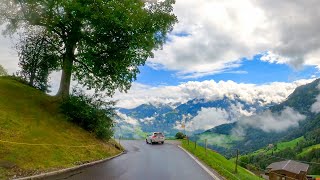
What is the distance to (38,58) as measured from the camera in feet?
120

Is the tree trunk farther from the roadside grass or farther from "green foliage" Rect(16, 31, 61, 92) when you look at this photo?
the roadside grass

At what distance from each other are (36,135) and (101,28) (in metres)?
10.5

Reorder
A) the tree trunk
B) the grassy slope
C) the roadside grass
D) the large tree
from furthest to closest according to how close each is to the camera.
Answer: the tree trunk
the large tree
the roadside grass
the grassy slope

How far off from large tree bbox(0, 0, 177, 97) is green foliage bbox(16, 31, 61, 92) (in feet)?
6.11

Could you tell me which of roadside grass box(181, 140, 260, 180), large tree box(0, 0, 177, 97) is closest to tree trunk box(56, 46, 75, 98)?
large tree box(0, 0, 177, 97)

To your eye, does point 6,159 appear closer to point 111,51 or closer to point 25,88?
point 111,51

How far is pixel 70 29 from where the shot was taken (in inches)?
1266

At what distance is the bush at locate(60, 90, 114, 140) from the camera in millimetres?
29969

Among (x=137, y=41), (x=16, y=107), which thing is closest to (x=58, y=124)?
(x=16, y=107)

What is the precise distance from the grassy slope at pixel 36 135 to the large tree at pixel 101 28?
380cm

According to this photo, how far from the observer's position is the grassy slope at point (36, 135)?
1746cm

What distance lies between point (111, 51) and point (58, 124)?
7745 mm

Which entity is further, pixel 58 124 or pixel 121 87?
pixel 121 87

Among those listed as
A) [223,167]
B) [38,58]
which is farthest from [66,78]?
[223,167]
